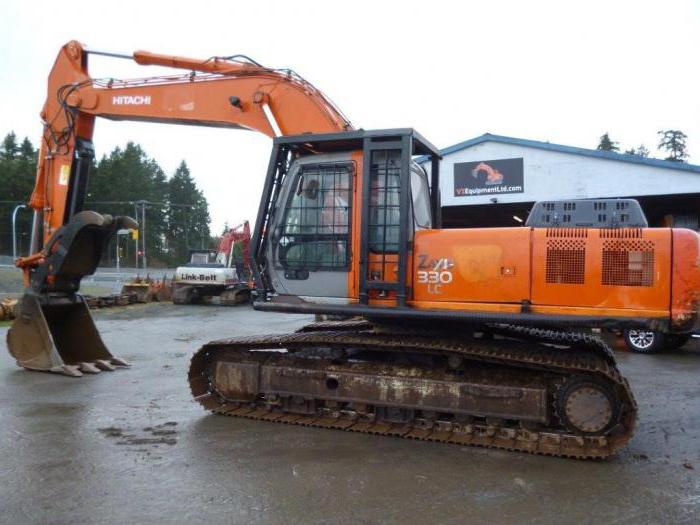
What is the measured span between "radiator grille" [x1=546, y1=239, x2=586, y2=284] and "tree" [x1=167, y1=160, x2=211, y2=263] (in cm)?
8924

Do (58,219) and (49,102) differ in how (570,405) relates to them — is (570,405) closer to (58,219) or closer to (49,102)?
(58,219)

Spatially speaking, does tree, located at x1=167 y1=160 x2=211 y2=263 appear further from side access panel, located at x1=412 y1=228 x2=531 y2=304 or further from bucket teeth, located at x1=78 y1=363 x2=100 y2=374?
side access panel, located at x1=412 y1=228 x2=531 y2=304

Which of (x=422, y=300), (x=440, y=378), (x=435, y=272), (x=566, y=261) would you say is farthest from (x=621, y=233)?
(x=440, y=378)

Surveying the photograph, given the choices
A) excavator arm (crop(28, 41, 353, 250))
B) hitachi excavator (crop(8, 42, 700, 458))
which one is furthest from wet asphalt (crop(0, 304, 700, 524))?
excavator arm (crop(28, 41, 353, 250))

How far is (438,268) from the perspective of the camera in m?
5.71

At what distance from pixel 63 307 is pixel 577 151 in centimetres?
1312

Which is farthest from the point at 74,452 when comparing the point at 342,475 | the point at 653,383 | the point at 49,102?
the point at 653,383

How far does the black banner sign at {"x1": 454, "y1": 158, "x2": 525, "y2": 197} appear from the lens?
1769 cm

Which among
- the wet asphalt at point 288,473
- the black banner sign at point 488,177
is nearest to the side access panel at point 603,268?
the wet asphalt at point 288,473

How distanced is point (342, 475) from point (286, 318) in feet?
45.4

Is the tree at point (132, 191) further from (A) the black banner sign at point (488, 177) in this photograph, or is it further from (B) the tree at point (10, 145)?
(A) the black banner sign at point (488, 177)

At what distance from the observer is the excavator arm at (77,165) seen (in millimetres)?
8141

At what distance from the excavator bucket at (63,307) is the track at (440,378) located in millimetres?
3331

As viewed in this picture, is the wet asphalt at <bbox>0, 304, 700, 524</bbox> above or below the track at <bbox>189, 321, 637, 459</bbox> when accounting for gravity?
below
